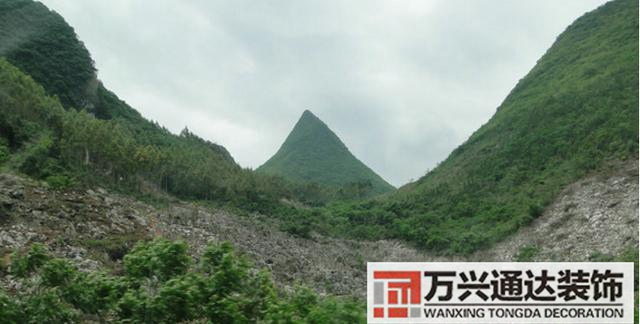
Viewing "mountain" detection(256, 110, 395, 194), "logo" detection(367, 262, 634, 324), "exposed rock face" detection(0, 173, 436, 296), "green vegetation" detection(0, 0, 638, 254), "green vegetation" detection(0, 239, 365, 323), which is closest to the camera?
"green vegetation" detection(0, 239, 365, 323)

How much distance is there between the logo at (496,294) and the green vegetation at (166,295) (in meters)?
0.33

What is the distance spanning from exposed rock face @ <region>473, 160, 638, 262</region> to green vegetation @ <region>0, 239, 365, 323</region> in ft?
48.4

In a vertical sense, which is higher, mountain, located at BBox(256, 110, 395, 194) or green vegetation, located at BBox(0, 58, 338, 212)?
mountain, located at BBox(256, 110, 395, 194)

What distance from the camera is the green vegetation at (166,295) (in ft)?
13.4

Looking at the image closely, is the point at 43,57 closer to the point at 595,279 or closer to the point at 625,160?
the point at 625,160

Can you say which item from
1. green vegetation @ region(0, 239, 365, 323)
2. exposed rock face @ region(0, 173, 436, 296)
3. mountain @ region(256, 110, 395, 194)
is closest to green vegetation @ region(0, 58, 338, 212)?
exposed rock face @ region(0, 173, 436, 296)

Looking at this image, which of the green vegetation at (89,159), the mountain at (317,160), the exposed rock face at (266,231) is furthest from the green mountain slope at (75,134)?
the mountain at (317,160)

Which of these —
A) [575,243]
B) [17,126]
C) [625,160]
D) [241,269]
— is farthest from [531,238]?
[17,126]

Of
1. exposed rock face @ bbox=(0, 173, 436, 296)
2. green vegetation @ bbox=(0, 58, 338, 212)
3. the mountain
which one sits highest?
the mountain

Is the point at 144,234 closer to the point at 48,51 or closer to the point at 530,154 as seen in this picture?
the point at 530,154

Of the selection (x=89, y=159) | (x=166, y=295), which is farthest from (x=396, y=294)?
(x=89, y=159)

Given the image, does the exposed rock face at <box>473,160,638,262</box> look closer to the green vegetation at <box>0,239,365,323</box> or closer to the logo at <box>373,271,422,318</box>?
the logo at <box>373,271,422,318</box>

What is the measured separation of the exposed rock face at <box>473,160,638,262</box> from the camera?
671 inches

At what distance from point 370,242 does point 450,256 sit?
6.48 meters
